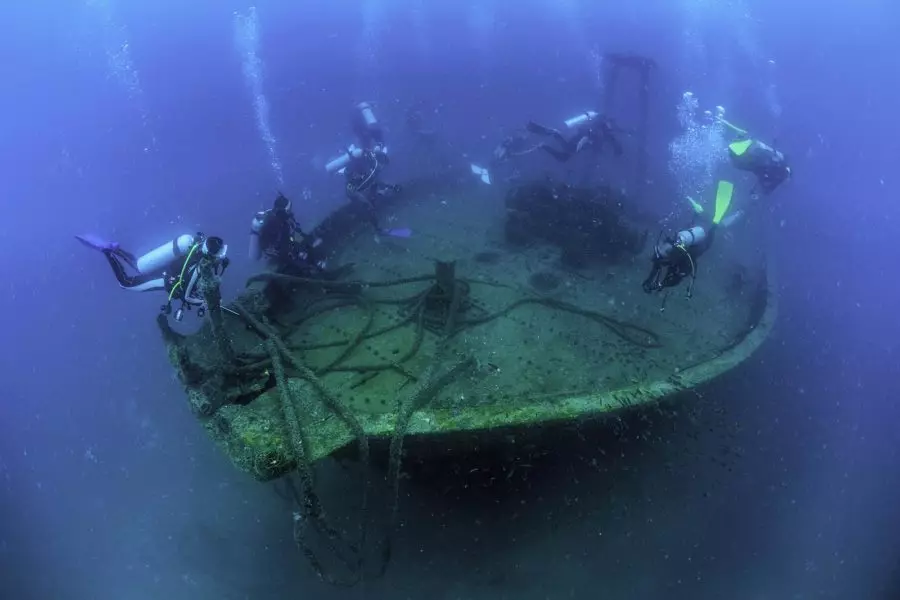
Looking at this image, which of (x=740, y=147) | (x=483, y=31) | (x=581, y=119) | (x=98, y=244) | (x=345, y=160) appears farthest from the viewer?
(x=483, y=31)

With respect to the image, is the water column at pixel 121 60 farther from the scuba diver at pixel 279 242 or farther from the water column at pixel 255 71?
the scuba diver at pixel 279 242

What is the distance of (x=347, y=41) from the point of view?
69.2 metres

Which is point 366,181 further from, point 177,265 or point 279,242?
point 177,265

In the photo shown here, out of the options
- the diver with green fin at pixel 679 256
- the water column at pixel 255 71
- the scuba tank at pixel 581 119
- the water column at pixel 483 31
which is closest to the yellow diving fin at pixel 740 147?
the scuba tank at pixel 581 119

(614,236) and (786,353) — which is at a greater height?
(614,236)

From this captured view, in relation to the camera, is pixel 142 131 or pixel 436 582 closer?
pixel 436 582

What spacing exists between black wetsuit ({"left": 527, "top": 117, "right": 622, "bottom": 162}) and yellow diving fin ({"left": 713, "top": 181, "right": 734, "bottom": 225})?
4100mm

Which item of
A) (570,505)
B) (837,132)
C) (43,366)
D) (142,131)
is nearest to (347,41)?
(142,131)

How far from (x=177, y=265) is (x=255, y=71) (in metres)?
65.4

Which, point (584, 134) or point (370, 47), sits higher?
point (584, 134)

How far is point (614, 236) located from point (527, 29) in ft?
229

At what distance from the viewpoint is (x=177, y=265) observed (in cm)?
604

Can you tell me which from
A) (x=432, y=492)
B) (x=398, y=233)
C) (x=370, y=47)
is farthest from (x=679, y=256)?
(x=370, y=47)

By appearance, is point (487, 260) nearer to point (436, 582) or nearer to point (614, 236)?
point (614, 236)
